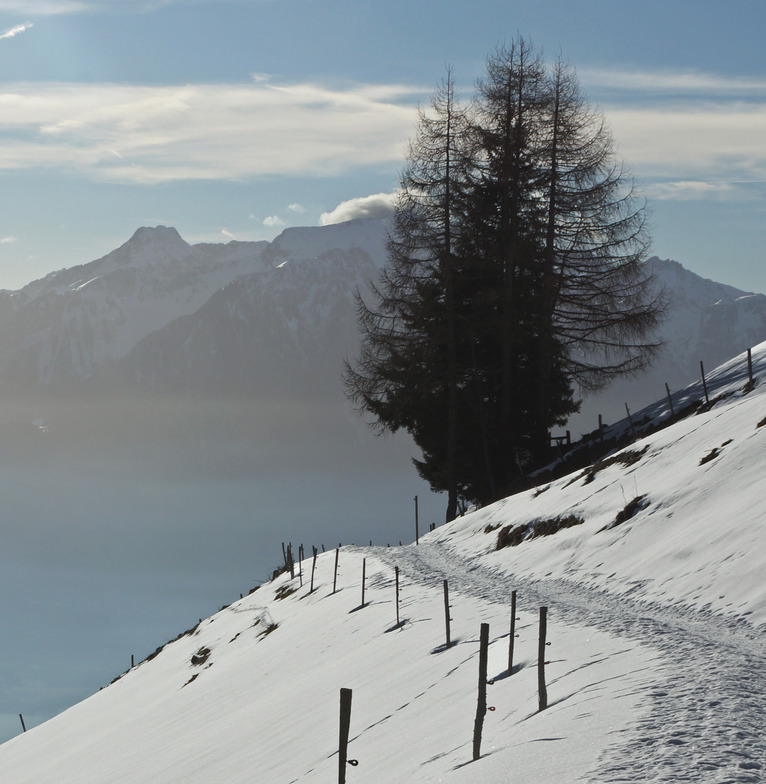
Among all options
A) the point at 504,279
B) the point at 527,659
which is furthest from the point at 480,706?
the point at 504,279

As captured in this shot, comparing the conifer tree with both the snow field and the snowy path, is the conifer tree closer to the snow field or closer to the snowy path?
the snow field

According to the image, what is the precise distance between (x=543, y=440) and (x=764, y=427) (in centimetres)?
1472

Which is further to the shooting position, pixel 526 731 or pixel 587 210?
pixel 587 210

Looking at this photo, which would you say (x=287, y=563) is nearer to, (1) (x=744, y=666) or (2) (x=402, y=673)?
(2) (x=402, y=673)

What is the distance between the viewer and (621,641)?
13.9m

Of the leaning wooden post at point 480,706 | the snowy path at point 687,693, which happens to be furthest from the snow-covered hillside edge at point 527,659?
the leaning wooden post at point 480,706


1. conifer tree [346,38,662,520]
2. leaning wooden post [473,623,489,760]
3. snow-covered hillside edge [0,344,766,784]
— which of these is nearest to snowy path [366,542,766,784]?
snow-covered hillside edge [0,344,766,784]

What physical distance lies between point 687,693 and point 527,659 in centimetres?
425

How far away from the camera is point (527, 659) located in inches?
558

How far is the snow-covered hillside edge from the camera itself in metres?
9.53

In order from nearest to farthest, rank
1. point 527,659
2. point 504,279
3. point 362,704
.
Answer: point 527,659
point 362,704
point 504,279

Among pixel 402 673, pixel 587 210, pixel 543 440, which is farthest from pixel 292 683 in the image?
pixel 587 210

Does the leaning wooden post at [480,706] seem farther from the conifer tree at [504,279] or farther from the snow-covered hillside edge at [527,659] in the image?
the conifer tree at [504,279]

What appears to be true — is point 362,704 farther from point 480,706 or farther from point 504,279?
point 504,279
